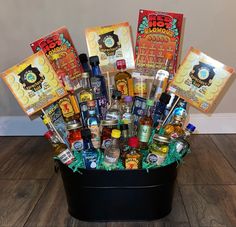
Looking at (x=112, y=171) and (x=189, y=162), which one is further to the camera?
(x=189, y=162)

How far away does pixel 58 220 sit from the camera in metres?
0.92

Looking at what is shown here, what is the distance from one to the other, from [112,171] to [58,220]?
0.28 meters

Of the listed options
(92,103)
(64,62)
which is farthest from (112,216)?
(64,62)

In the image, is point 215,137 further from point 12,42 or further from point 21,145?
point 12,42

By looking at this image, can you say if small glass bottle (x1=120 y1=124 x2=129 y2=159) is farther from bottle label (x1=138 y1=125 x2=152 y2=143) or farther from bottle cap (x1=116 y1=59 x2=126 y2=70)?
bottle cap (x1=116 y1=59 x2=126 y2=70)

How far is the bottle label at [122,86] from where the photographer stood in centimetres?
89

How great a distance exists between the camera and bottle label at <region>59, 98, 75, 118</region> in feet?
2.81

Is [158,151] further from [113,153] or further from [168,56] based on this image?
[168,56]

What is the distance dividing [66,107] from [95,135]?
13 cm

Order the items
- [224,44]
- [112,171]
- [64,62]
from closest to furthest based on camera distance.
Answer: [112,171]
[64,62]
[224,44]

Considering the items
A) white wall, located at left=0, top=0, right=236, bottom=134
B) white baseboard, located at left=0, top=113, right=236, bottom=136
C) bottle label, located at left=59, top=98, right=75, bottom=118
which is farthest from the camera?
white baseboard, located at left=0, top=113, right=236, bottom=136

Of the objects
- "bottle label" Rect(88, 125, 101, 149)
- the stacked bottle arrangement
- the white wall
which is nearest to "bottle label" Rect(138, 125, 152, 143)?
the stacked bottle arrangement

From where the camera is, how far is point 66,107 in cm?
86

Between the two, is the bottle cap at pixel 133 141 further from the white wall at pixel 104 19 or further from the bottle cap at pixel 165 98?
the white wall at pixel 104 19
